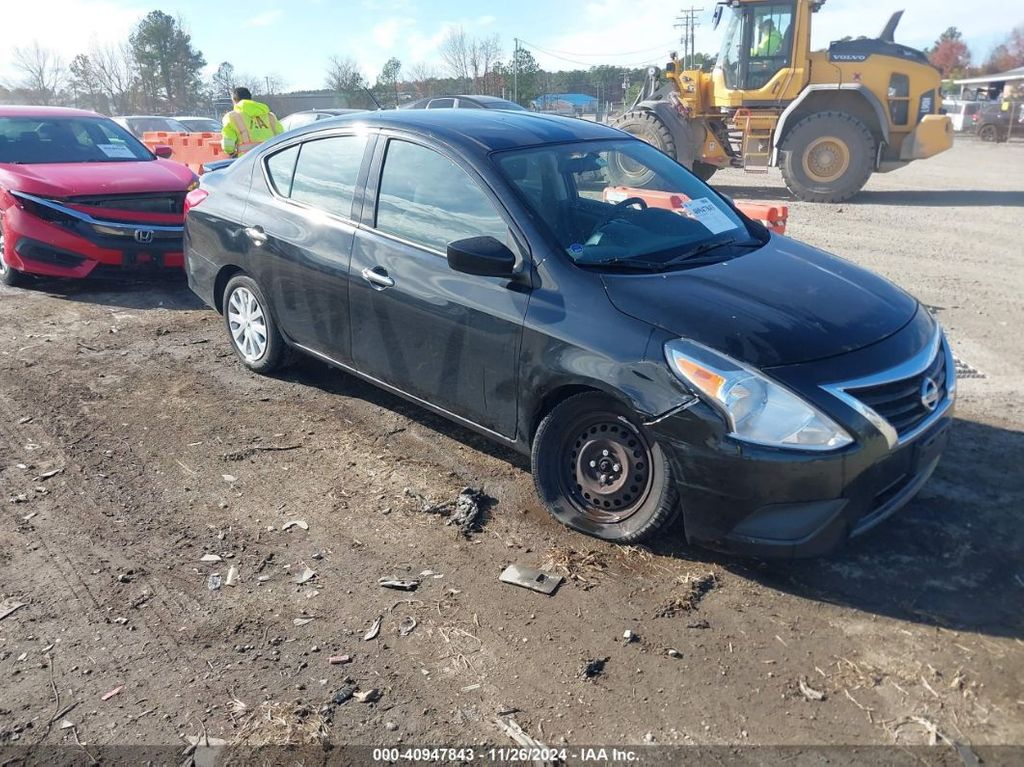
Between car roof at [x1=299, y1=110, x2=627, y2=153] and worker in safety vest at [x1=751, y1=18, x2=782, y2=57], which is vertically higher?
worker in safety vest at [x1=751, y1=18, x2=782, y2=57]

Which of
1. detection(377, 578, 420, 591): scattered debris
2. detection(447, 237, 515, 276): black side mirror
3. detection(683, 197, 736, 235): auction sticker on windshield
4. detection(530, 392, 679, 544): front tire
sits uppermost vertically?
detection(683, 197, 736, 235): auction sticker on windshield

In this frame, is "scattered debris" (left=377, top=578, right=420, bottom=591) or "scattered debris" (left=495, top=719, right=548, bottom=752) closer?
"scattered debris" (left=495, top=719, right=548, bottom=752)

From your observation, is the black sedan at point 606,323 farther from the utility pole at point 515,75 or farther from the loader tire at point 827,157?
the utility pole at point 515,75

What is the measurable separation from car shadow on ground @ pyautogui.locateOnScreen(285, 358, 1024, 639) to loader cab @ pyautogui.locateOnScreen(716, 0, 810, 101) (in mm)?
11635

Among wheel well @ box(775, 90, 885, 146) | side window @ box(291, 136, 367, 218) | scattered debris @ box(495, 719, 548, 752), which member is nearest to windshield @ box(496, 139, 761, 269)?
side window @ box(291, 136, 367, 218)

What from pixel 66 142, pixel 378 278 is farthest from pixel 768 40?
pixel 378 278

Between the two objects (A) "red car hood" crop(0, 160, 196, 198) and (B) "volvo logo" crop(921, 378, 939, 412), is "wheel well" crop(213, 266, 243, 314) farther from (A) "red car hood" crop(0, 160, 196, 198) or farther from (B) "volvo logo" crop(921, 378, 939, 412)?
(B) "volvo logo" crop(921, 378, 939, 412)

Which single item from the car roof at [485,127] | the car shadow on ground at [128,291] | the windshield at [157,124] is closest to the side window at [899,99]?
the car roof at [485,127]

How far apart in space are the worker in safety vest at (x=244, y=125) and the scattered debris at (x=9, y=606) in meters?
7.86

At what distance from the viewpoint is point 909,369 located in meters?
3.25

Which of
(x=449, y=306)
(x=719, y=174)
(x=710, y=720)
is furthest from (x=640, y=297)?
(x=719, y=174)

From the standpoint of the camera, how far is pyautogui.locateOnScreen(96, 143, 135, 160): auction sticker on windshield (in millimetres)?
8531

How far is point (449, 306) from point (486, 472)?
93cm

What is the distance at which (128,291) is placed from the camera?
26.0ft
